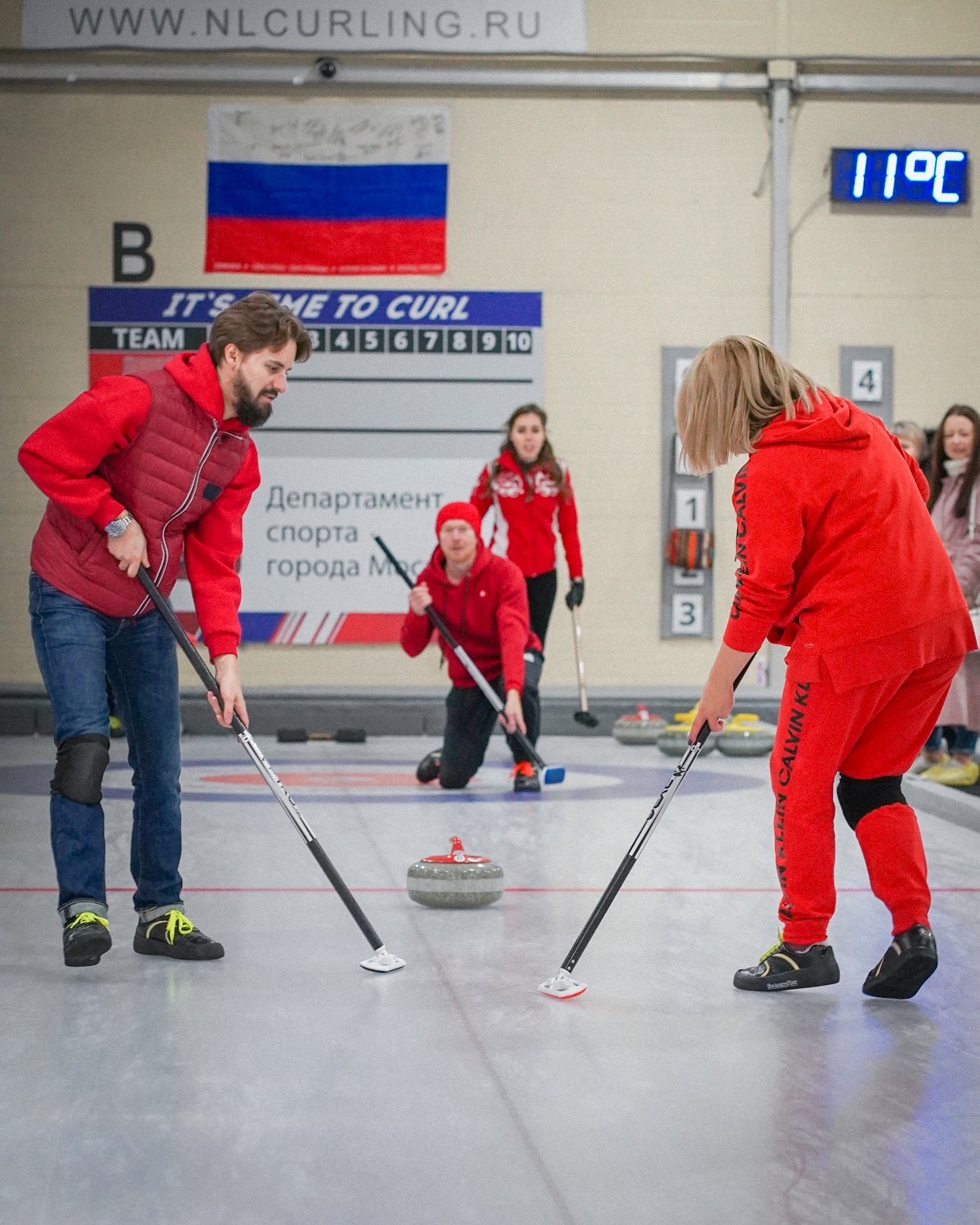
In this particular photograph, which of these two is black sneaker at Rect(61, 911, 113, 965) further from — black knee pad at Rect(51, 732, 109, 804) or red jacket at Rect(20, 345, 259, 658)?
red jacket at Rect(20, 345, 259, 658)

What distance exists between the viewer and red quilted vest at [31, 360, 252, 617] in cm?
255

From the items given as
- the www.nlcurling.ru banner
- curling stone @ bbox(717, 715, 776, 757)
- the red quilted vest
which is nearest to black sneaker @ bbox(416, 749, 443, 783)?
curling stone @ bbox(717, 715, 776, 757)

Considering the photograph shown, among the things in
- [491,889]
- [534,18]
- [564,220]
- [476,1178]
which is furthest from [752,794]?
[534,18]

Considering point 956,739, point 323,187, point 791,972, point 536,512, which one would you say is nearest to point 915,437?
point 956,739

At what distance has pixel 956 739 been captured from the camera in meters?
4.99

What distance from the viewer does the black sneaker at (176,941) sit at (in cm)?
262

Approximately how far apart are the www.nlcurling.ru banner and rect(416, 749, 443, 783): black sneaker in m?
4.57

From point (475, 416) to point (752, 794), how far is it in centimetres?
369

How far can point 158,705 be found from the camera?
2.68 m

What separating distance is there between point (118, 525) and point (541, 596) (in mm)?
4046

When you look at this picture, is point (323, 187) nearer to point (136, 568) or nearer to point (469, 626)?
point (469, 626)

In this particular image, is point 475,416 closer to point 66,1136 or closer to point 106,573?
point 106,573

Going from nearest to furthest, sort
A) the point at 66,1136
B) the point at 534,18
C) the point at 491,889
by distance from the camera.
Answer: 1. the point at 66,1136
2. the point at 491,889
3. the point at 534,18

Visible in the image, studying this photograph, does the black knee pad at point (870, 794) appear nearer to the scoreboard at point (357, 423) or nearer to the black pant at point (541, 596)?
the black pant at point (541, 596)
